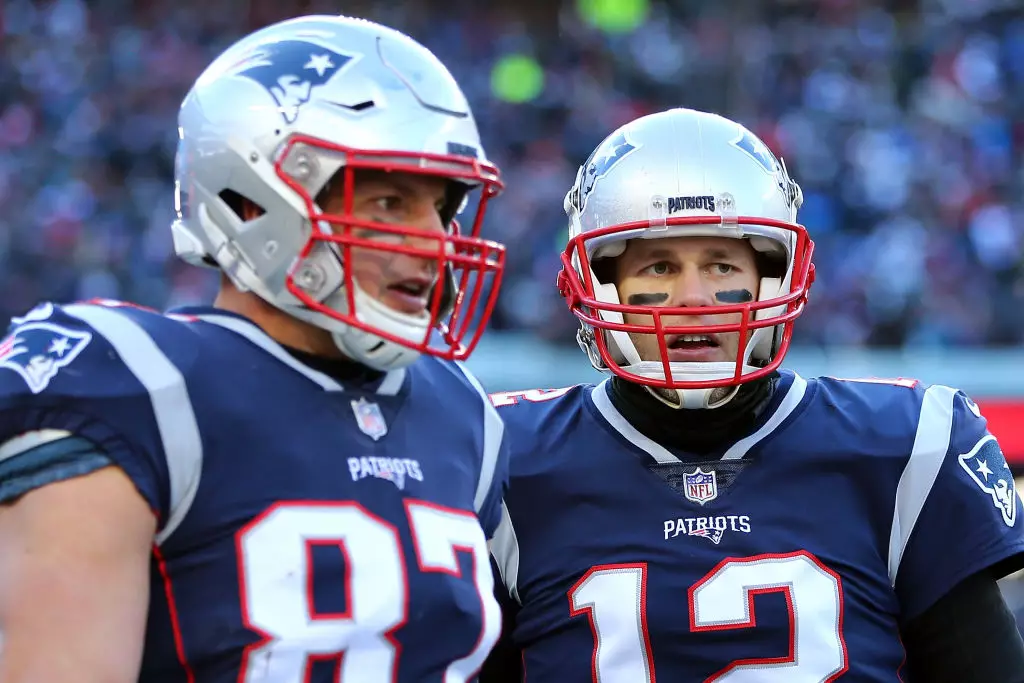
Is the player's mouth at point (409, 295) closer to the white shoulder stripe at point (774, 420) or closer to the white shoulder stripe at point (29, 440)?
the white shoulder stripe at point (29, 440)

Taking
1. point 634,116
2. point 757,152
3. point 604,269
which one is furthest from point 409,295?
point 634,116

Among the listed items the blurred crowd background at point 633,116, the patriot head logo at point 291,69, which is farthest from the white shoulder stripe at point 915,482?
the blurred crowd background at point 633,116

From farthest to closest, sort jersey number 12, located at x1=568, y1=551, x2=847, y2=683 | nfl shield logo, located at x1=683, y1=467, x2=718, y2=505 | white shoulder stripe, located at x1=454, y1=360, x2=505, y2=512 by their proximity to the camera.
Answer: nfl shield logo, located at x1=683, y1=467, x2=718, y2=505
jersey number 12, located at x1=568, y1=551, x2=847, y2=683
white shoulder stripe, located at x1=454, y1=360, x2=505, y2=512

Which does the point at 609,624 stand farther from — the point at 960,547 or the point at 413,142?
the point at 413,142

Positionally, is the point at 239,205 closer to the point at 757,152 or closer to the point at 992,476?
the point at 757,152

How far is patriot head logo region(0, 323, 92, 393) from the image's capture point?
1546 mm

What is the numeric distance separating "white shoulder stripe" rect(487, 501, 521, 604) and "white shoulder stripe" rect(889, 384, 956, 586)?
590 millimetres

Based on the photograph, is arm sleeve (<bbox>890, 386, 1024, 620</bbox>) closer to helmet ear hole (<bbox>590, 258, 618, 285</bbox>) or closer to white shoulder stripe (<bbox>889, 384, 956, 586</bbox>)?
white shoulder stripe (<bbox>889, 384, 956, 586</bbox>)

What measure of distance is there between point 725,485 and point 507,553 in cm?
37

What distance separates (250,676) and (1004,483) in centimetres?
128

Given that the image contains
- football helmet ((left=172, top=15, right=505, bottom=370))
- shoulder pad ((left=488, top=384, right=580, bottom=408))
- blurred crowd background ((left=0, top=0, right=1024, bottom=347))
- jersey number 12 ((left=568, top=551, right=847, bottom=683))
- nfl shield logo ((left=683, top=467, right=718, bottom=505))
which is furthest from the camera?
blurred crowd background ((left=0, top=0, right=1024, bottom=347))

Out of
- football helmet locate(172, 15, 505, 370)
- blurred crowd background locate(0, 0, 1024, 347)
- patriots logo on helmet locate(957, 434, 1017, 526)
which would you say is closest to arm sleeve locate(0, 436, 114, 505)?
football helmet locate(172, 15, 505, 370)

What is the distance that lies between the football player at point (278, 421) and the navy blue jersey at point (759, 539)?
311 mm

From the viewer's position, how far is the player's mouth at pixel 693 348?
2.26 m
